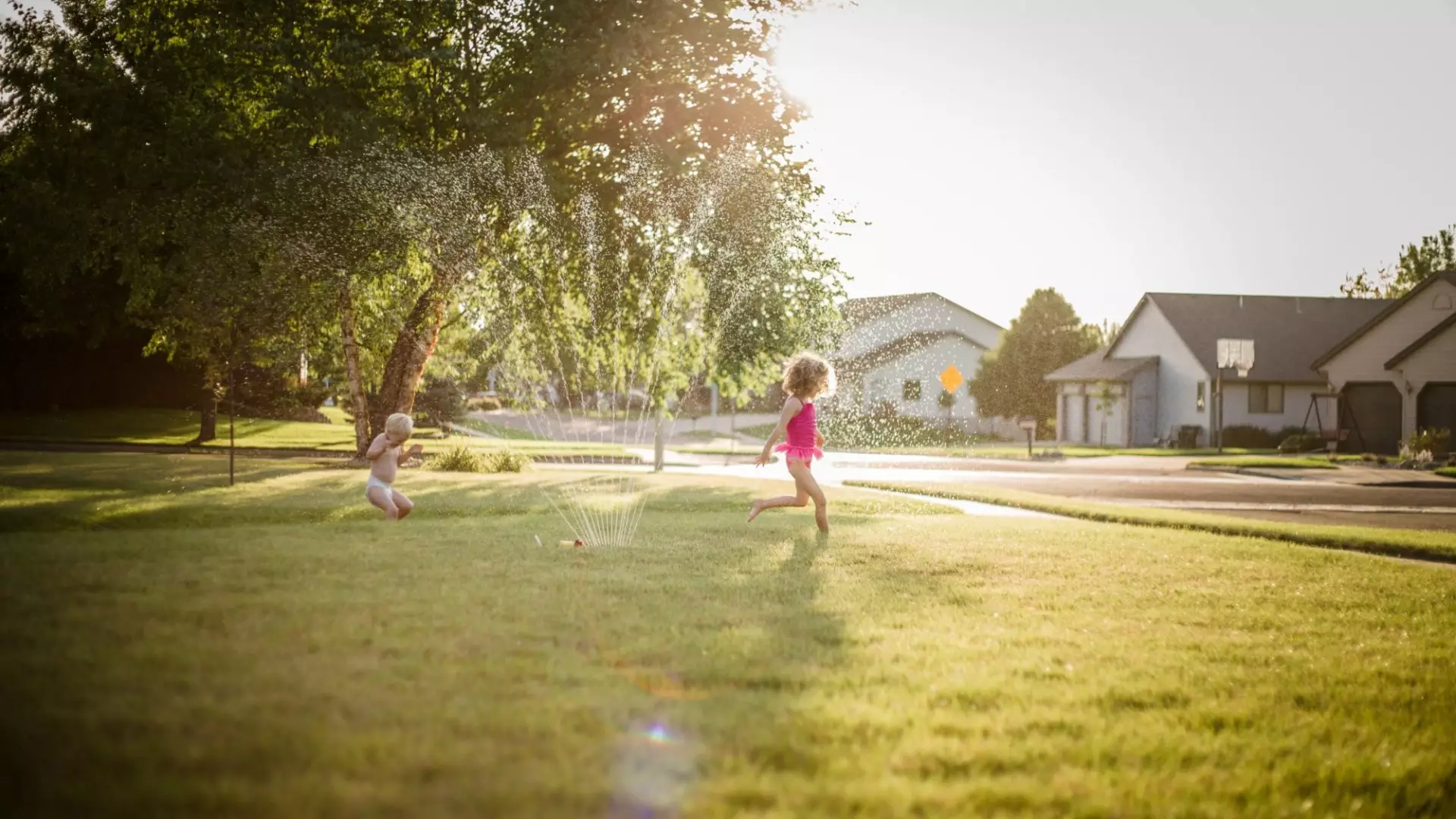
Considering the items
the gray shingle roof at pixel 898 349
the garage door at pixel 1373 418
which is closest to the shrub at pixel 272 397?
the gray shingle roof at pixel 898 349

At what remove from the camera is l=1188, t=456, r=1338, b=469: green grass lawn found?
96.3 ft

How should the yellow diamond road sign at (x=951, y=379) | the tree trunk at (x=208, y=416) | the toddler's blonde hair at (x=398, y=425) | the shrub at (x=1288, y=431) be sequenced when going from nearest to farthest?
the toddler's blonde hair at (x=398, y=425) → the tree trunk at (x=208, y=416) → the shrub at (x=1288, y=431) → the yellow diamond road sign at (x=951, y=379)

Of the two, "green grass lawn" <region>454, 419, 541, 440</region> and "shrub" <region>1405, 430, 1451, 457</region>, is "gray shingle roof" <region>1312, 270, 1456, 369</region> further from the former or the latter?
"green grass lawn" <region>454, 419, 541, 440</region>

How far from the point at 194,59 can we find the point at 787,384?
542 inches

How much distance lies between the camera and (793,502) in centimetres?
Answer: 1106

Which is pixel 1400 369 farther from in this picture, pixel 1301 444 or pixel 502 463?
pixel 502 463

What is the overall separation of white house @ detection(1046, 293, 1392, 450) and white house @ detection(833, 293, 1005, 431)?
6464mm

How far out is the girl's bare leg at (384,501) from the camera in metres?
11.1

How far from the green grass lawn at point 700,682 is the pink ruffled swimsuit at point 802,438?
191 centimetres

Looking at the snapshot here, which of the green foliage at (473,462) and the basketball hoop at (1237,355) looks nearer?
the green foliage at (473,462)

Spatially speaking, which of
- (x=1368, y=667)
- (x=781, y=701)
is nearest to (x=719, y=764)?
(x=781, y=701)

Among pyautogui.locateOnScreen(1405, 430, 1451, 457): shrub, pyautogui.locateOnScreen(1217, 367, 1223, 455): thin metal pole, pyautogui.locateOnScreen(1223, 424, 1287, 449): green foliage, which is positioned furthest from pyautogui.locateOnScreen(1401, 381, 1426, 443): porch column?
pyautogui.locateOnScreen(1223, 424, 1287, 449): green foliage

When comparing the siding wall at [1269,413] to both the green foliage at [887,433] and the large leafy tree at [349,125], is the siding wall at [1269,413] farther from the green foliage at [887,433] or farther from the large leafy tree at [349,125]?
the large leafy tree at [349,125]

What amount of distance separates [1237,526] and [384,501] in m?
11.2
